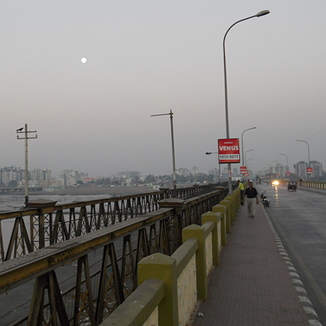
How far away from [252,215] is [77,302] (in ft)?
51.4

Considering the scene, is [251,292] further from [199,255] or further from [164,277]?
[164,277]

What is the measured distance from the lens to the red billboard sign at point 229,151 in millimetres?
18734

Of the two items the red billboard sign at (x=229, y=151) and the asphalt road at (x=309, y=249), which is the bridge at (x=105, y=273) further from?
the red billboard sign at (x=229, y=151)

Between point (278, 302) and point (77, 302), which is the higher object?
point (77, 302)

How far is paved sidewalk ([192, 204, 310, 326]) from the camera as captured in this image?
203 inches

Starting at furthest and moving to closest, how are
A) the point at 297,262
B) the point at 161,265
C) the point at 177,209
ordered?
the point at 297,262 → the point at 177,209 → the point at 161,265

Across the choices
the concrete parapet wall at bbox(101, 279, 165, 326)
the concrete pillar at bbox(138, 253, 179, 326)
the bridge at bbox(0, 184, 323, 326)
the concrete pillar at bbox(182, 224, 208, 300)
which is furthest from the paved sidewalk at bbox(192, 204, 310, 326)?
the concrete parapet wall at bbox(101, 279, 165, 326)

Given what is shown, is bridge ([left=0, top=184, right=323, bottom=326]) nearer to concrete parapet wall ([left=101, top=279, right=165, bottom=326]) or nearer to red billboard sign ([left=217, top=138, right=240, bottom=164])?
concrete parapet wall ([left=101, top=279, right=165, bottom=326])

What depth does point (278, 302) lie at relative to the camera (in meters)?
5.82

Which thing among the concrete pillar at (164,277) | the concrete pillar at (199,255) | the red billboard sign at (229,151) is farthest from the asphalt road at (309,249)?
the red billboard sign at (229,151)

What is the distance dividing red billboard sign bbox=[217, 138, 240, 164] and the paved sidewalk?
28.5 feet

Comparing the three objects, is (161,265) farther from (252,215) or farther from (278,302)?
(252,215)

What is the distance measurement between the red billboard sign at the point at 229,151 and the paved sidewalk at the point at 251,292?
869 centimetres

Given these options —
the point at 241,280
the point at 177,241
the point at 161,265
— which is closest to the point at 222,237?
the point at 177,241
